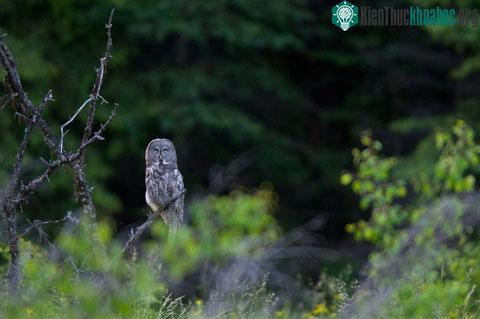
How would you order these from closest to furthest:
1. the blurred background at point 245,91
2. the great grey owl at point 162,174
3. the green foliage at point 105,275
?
the green foliage at point 105,275
the great grey owl at point 162,174
the blurred background at point 245,91

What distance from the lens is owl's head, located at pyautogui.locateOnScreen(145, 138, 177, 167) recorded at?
290 inches

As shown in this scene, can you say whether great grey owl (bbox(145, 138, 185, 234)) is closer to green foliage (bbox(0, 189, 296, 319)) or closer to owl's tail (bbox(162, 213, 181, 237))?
owl's tail (bbox(162, 213, 181, 237))

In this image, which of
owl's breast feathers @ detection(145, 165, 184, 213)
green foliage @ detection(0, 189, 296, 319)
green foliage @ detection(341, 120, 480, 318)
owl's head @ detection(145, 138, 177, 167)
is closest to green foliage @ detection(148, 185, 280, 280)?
green foliage @ detection(0, 189, 296, 319)

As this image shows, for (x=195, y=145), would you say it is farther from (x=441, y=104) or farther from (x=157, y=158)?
(x=157, y=158)

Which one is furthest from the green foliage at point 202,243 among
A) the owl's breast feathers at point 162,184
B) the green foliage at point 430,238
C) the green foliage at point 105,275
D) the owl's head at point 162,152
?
the green foliage at point 430,238

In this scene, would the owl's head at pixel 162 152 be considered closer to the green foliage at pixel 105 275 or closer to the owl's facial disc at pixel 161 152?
the owl's facial disc at pixel 161 152

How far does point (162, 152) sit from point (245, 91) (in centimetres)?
957

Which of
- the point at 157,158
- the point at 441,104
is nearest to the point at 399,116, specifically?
the point at 441,104

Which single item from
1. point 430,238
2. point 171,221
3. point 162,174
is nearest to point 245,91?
point 430,238

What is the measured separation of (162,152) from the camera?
7.38 meters

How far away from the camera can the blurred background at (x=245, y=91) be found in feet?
49.0

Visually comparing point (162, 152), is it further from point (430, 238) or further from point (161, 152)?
point (430, 238)

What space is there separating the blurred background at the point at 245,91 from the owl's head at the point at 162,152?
6.21 m

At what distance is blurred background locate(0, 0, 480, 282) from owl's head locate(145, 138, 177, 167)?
6.21 metres
